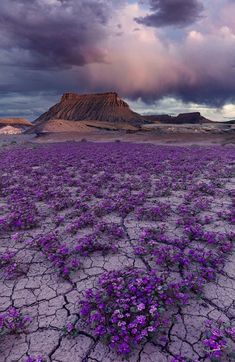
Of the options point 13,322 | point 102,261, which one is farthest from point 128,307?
point 102,261

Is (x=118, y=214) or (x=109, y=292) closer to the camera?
(x=109, y=292)

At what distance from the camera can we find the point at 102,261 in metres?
5.11

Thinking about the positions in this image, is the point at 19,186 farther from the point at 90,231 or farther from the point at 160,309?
the point at 160,309

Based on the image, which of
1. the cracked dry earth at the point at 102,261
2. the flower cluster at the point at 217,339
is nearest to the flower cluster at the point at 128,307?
the cracked dry earth at the point at 102,261

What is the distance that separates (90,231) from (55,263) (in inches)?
65.2

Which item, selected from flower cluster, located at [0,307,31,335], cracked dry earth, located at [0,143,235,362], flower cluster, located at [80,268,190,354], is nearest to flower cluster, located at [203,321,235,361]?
cracked dry earth, located at [0,143,235,362]

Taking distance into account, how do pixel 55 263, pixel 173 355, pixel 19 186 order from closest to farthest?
pixel 173 355, pixel 55 263, pixel 19 186

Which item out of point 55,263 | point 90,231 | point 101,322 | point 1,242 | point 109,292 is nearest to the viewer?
point 101,322

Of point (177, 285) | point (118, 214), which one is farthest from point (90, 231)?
point (177, 285)

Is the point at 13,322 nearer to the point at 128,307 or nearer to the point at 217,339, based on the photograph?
the point at 128,307

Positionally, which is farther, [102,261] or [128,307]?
[102,261]

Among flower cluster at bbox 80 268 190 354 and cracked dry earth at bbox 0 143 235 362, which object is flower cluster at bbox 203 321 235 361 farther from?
flower cluster at bbox 80 268 190 354

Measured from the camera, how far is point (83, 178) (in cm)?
1288

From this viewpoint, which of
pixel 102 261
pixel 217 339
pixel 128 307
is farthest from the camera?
pixel 102 261
